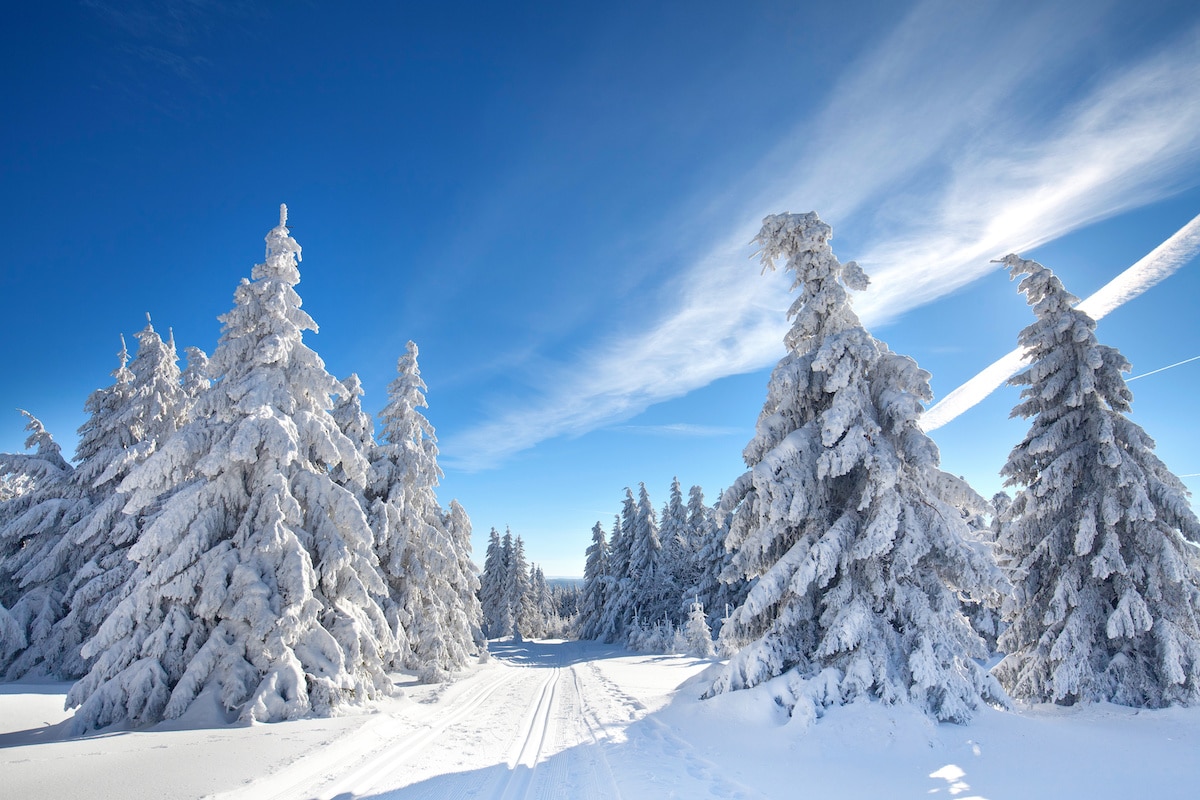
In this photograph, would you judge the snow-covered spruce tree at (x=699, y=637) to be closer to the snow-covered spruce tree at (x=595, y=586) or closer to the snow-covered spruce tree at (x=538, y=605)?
the snow-covered spruce tree at (x=595, y=586)

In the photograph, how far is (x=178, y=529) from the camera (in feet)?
37.6

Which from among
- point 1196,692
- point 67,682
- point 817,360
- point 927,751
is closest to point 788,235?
point 817,360

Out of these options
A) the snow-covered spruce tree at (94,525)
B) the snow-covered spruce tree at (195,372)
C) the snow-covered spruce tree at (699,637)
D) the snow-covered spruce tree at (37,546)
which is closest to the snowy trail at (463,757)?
the snow-covered spruce tree at (94,525)

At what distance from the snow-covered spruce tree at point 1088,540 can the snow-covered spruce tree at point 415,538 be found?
62.3 ft

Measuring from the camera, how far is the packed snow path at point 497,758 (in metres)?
6.72

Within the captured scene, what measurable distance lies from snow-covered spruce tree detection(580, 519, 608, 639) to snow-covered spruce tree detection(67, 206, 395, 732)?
38.9 meters

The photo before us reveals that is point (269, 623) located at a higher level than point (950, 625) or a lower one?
higher

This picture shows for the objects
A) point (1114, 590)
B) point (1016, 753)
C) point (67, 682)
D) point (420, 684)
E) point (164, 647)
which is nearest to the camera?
point (1016, 753)

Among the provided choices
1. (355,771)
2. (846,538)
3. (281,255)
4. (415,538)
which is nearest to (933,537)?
(846,538)

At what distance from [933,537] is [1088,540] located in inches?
203

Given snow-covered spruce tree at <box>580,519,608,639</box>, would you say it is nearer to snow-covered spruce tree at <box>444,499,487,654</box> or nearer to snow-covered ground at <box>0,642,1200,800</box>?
snow-covered spruce tree at <box>444,499,487,654</box>

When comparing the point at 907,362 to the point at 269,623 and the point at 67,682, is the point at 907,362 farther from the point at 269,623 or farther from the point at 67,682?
the point at 67,682

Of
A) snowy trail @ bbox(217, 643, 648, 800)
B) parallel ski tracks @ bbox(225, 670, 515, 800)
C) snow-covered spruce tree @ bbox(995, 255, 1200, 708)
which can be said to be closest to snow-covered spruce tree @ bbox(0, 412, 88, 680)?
snowy trail @ bbox(217, 643, 648, 800)

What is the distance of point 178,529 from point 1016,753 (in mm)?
16201
